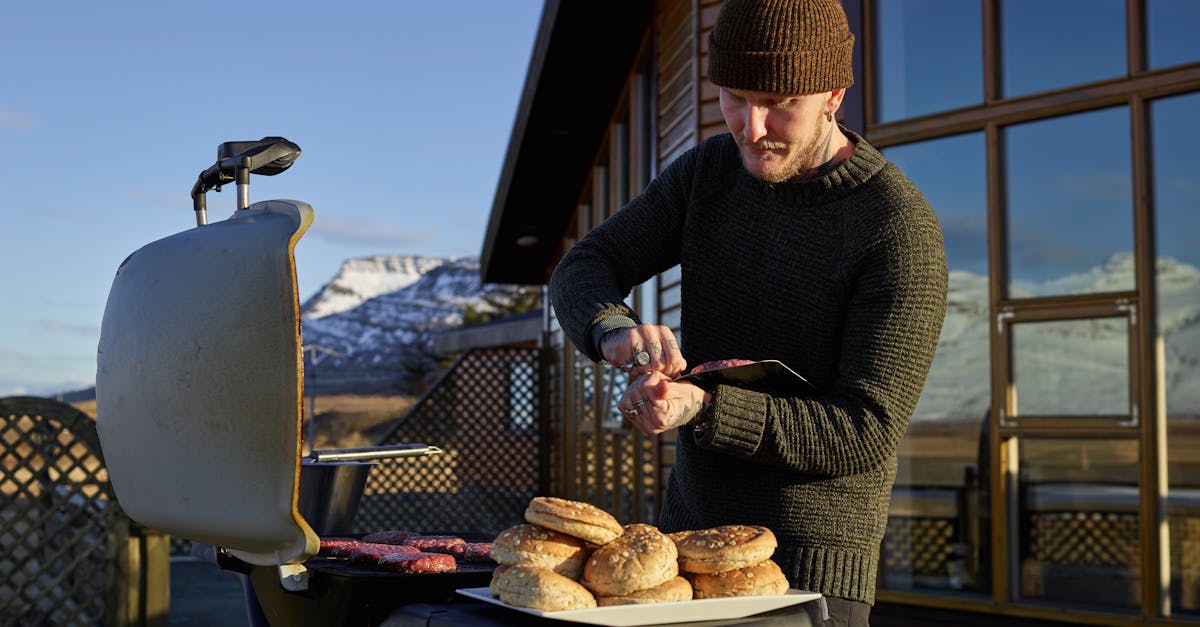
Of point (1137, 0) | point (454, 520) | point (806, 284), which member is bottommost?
point (454, 520)

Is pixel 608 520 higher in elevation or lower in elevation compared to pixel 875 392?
lower

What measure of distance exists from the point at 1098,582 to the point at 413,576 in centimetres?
441

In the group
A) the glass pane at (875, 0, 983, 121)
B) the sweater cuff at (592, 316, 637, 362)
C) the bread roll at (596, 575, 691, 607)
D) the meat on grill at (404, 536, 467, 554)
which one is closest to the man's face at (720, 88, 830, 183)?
the sweater cuff at (592, 316, 637, 362)

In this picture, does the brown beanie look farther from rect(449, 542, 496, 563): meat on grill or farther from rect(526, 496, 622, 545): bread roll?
rect(449, 542, 496, 563): meat on grill

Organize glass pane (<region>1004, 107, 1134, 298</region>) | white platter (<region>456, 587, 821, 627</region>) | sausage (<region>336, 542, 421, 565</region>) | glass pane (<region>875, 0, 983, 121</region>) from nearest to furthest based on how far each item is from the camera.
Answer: white platter (<region>456, 587, 821, 627</region>), sausage (<region>336, 542, 421, 565</region>), glass pane (<region>1004, 107, 1134, 298</region>), glass pane (<region>875, 0, 983, 121</region>)

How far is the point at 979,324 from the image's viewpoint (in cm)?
611

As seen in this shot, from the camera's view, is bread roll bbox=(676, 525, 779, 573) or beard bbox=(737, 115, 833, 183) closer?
bread roll bbox=(676, 525, 779, 573)

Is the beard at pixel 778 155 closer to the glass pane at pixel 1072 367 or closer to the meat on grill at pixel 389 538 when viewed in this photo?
the meat on grill at pixel 389 538

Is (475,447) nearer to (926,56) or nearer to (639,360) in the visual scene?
(926,56)

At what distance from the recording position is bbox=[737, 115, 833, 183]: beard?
2.19 meters

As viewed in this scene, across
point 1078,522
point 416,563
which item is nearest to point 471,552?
point 416,563

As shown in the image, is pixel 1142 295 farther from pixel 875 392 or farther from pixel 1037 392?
pixel 875 392

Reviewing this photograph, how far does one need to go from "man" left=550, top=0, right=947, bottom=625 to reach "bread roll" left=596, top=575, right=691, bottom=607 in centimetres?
25

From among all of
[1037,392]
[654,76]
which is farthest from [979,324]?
[654,76]
